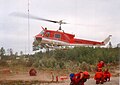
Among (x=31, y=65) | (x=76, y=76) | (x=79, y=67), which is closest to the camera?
(x=76, y=76)

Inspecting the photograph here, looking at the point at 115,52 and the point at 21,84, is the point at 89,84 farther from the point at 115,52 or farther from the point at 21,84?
the point at 115,52

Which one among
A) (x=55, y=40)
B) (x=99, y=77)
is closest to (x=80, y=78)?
(x=99, y=77)

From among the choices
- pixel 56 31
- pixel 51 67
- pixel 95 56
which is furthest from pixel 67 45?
pixel 51 67

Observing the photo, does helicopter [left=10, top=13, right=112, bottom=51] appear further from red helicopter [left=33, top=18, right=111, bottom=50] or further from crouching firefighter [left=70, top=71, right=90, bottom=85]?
crouching firefighter [left=70, top=71, right=90, bottom=85]

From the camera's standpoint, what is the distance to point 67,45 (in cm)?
3753

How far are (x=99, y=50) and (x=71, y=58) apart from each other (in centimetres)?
389

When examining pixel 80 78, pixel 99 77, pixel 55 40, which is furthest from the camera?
pixel 55 40

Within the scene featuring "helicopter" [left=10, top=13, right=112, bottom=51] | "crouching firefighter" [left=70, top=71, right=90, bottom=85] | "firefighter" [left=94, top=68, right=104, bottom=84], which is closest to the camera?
"crouching firefighter" [left=70, top=71, right=90, bottom=85]

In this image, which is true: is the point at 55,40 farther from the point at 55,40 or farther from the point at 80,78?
the point at 80,78

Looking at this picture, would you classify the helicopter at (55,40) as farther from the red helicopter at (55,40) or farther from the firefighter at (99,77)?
the firefighter at (99,77)

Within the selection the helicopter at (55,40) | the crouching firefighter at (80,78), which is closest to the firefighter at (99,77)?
the crouching firefighter at (80,78)

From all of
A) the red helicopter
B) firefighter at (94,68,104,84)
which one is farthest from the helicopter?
firefighter at (94,68,104,84)

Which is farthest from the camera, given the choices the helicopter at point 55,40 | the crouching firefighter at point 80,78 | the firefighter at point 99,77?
the helicopter at point 55,40

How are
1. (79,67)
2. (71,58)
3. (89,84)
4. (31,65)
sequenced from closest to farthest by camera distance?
(89,84), (79,67), (31,65), (71,58)
